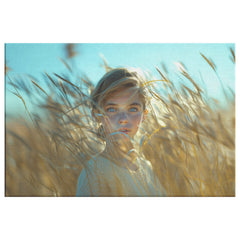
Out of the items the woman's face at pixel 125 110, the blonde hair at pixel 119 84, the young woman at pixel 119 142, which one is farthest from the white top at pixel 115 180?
the blonde hair at pixel 119 84

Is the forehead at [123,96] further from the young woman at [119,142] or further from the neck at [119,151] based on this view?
the neck at [119,151]

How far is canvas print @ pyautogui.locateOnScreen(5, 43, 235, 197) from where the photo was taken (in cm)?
150

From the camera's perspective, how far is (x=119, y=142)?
4.89ft

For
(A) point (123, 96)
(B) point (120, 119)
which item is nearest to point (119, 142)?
(B) point (120, 119)

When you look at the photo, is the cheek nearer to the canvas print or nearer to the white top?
Result: the canvas print

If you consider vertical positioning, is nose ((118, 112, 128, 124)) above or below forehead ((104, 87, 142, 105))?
below

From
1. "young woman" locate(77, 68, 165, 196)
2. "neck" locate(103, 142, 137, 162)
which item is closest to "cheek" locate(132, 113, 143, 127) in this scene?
"young woman" locate(77, 68, 165, 196)

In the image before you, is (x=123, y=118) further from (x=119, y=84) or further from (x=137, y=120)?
(x=119, y=84)

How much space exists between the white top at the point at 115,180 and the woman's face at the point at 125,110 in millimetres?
205

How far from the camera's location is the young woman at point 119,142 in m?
1.49

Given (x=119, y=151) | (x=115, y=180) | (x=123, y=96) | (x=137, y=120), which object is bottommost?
(x=115, y=180)

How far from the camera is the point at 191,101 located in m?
1.52

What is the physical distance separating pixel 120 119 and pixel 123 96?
0.13 metres
